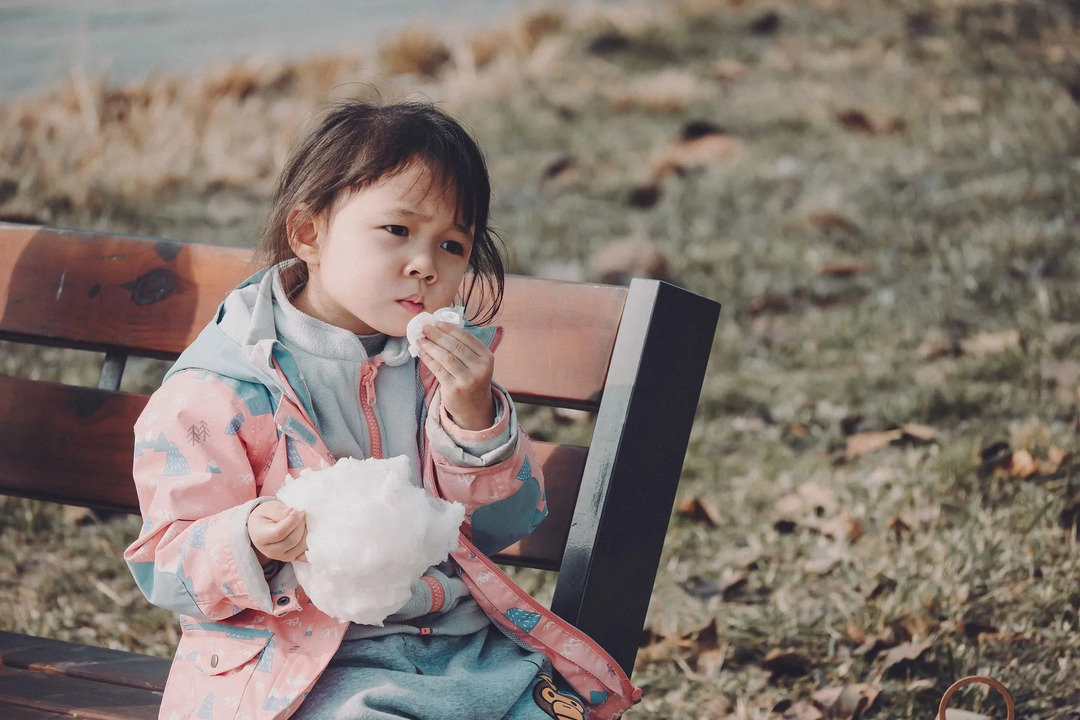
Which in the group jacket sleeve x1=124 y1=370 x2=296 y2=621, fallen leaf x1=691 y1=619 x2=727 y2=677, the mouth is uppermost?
the mouth

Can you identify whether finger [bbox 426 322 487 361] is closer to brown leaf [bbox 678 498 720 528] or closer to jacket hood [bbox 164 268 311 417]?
jacket hood [bbox 164 268 311 417]

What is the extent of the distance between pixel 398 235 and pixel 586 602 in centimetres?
67

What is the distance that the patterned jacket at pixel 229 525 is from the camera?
1.74 metres

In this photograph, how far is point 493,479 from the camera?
1.94 metres

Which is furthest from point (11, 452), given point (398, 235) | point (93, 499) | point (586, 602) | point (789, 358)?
point (789, 358)

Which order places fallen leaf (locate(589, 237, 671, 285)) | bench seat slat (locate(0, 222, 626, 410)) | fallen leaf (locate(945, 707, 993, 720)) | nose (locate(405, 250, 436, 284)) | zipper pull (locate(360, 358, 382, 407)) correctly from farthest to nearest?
fallen leaf (locate(589, 237, 671, 285)), fallen leaf (locate(945, 707, 993, 720)), bench seat slat (locate(0, 222, 626, 410)), zipper pull (locate(360, 358, 382, 407)), nose (locate(405, 250, 436, 284))

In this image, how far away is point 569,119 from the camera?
6.63m

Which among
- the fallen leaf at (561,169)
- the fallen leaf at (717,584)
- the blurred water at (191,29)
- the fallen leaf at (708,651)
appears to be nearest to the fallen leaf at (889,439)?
the fallen leaf at (717,584)

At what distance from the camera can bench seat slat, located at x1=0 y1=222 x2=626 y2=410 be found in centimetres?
235

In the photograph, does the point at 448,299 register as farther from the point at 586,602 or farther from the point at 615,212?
the point at 615,212

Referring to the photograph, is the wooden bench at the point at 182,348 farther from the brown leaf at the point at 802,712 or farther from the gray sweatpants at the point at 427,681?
the brown leaf at the point at 802,712

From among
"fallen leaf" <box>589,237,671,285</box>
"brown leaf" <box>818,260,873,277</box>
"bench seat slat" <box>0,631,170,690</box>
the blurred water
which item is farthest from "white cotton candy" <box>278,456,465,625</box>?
the blurred water

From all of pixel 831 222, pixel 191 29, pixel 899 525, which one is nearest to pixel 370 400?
pixel 899 525

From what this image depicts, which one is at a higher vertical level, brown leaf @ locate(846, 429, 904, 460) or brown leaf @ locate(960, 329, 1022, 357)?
brown leaf @ locate(960, 329, 1022, 357)
